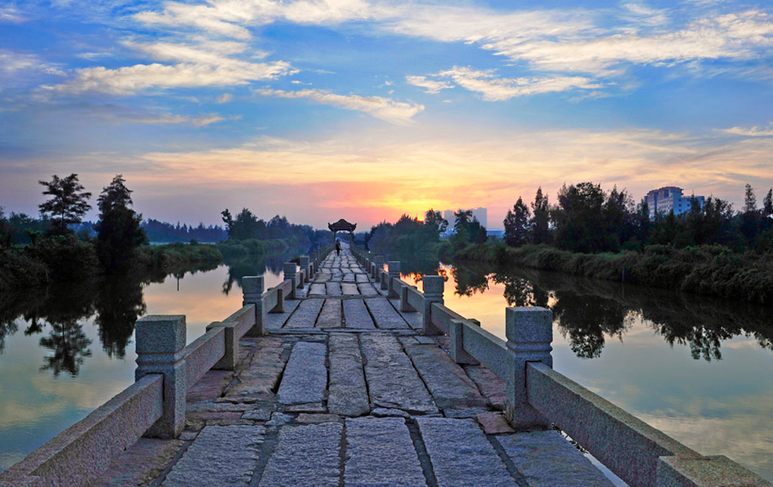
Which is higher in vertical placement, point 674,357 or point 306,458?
point 306,458

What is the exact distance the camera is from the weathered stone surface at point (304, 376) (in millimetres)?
4840

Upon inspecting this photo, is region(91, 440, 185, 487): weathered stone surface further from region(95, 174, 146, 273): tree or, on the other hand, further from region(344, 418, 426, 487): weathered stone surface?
region(95, 174, 146, 273): tree

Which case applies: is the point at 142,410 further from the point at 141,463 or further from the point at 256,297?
the point at 256,297

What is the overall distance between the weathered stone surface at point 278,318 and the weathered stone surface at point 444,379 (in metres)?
2.80

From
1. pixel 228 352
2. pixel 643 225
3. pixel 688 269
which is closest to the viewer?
pixel 228 352

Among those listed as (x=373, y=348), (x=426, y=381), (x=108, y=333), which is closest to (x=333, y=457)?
(x=426, y=381)

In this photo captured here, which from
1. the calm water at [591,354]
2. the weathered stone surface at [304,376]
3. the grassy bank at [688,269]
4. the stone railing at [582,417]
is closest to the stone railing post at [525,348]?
the stone railing at [582,417]

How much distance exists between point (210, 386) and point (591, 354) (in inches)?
409

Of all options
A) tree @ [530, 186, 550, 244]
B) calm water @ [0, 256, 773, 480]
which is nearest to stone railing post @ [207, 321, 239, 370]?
calm water @ [0, 256, 773, 480]

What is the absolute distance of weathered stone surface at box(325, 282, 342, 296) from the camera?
15145 mm

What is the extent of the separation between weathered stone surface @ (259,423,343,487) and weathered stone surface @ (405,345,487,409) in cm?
120

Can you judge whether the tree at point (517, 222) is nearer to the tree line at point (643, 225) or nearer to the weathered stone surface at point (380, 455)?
the tree line at point (643, 225)

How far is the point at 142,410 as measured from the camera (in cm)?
333

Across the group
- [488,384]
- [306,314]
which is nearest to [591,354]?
[306,314]
